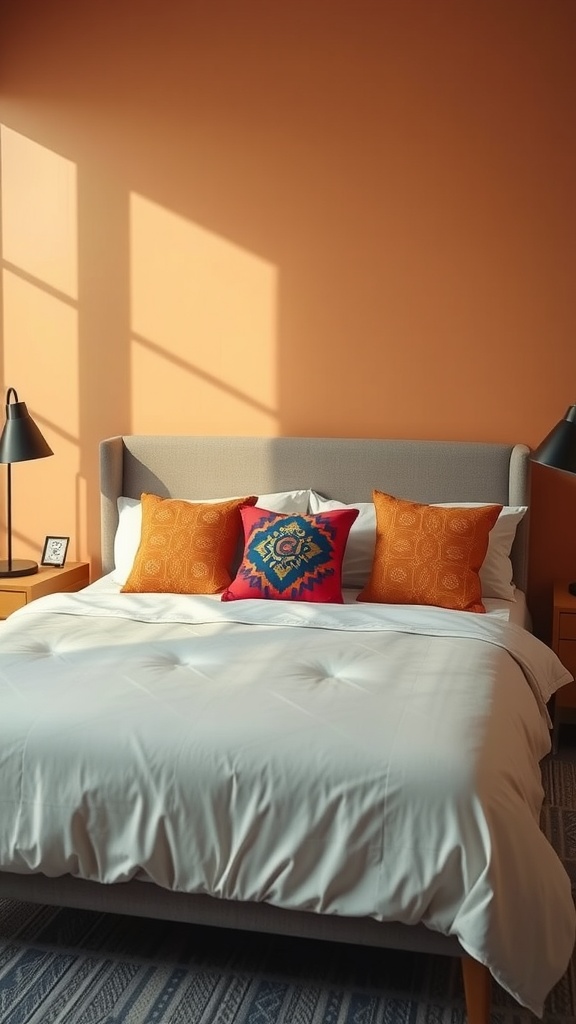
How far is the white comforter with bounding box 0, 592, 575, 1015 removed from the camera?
2.14m

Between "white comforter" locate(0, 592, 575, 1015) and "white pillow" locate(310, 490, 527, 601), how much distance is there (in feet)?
3.71

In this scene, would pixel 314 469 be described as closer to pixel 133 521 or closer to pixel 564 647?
pixel 133 521

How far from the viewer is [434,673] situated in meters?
2.78

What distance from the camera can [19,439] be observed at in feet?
13.9

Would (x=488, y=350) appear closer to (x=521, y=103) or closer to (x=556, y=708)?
(x=521, y=103)

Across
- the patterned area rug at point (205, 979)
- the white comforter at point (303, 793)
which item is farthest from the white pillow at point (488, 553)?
the patterned area rug at point (205, 979)

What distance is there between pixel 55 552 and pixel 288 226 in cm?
176

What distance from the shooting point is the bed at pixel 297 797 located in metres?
2.15

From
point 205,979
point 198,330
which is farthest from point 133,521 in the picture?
point 205,979

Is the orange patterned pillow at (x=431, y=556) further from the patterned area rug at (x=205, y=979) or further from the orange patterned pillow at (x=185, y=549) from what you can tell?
the patterned area rug at (x=205, y=979)

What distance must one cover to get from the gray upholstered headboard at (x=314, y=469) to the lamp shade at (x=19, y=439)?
0.96 ft

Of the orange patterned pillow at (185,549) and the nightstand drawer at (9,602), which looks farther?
the nightstand drawer at (9,602)

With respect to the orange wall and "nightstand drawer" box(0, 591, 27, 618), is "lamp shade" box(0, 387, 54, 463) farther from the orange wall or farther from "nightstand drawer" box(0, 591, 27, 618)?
"nightstand drawer" box(0, 591, 27, 618)

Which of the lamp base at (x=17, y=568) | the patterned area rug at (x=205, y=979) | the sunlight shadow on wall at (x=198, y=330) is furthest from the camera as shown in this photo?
the sunlight shadow on wall at (x=198, y=330)
